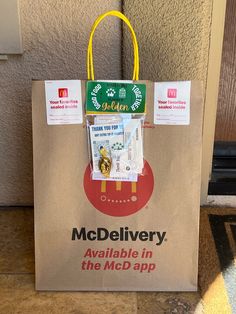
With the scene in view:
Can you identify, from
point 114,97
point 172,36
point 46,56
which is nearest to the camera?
point 114,97


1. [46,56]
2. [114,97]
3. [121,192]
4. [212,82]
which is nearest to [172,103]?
[114,97]

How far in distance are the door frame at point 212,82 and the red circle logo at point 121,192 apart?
0.47m

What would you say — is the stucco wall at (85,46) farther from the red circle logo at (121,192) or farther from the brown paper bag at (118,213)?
the red circle logo at (121,192)

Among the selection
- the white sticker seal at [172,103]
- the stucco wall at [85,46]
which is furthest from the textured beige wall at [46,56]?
the white sticker seal at [172,103]

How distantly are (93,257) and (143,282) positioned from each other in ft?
0.50

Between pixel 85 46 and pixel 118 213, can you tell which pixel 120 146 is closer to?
pixel 118 213

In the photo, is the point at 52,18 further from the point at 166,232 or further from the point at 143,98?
the point at 166,232

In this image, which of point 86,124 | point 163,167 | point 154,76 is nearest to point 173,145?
point 163,167

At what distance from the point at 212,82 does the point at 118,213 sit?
0.58 metres

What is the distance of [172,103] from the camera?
42.7 inches

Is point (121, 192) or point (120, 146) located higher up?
point (120, 146)

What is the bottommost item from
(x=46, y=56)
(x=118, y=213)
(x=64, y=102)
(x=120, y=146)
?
(x=118, y=213)

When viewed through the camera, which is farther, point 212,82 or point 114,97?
point 212,82

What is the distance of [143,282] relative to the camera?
1.19m
